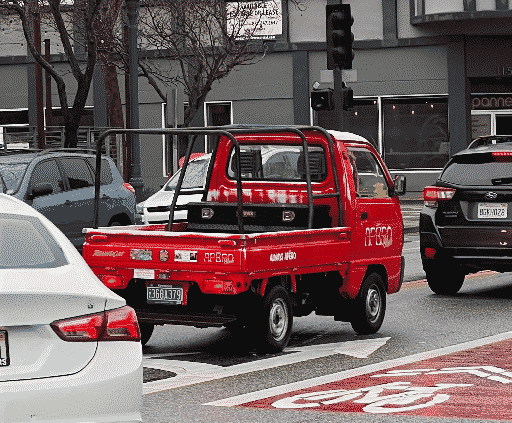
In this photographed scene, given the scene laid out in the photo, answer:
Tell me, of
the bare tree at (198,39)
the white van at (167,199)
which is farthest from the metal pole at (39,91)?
the white van at (167,199)

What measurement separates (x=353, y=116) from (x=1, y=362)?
3320cm

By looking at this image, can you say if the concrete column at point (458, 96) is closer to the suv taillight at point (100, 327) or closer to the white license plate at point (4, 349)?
the suv taillight at point (100, 327)

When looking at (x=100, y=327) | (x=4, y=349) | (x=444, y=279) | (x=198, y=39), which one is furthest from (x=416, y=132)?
(x=4, y=349)

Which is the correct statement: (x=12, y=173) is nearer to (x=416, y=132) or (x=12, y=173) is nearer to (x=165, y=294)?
(x=165, y=294)

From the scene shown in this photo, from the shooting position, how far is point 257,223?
10.3 m

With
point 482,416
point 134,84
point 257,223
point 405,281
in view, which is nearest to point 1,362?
point 482,416

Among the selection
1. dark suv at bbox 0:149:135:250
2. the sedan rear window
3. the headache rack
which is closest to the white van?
dark suv at bbox 0:149:135:250

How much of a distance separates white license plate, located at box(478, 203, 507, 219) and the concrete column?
23.3 metres

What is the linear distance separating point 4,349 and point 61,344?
23 centimetres

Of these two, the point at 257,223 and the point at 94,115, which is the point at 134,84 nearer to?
the point at 257,223

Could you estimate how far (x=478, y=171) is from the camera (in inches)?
518

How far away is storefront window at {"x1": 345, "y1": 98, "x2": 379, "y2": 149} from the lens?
3700cm

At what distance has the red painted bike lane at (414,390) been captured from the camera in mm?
6996

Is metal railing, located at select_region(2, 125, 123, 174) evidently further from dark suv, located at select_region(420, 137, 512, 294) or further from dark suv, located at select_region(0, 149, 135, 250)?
dark suv, located at select_region(420, 137, 512, 294)
